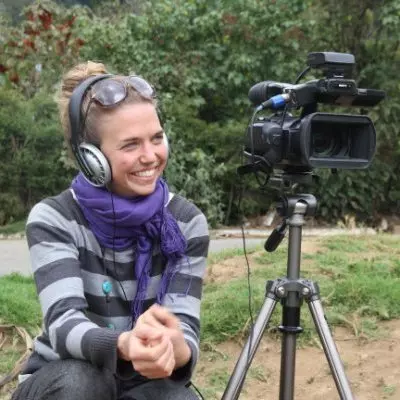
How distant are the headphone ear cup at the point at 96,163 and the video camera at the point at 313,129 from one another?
64cm

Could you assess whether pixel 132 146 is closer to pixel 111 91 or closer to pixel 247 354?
pixel 111 91

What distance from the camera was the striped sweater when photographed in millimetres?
2145

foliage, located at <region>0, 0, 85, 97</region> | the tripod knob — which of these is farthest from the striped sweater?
foliage, located at <region>0, 0, 85, 97</region>

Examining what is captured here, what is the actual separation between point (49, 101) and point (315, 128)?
20.6 ft

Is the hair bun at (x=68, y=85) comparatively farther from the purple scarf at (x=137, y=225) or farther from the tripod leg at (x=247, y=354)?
the tripod leg at (x=247, y=354)

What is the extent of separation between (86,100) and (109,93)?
0.08m

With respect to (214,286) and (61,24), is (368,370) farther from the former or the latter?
(61,24)

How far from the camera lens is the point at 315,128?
2.57 m

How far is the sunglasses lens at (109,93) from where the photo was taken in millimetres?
2188

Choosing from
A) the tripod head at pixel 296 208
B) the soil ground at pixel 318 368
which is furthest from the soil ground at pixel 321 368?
the tripod head at pixel 296 208

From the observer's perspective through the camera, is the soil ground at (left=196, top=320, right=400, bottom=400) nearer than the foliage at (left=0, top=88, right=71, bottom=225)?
Yes

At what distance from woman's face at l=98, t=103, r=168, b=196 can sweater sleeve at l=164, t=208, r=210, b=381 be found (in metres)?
0.21

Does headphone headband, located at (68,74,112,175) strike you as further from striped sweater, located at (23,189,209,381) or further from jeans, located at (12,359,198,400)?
jeans, located at (12,359,198,400)

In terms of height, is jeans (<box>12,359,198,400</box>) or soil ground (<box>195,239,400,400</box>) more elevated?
jeans (<box>12,359,198,400</box>)
